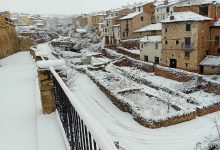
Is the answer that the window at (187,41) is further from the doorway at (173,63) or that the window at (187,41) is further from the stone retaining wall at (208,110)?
the stone retaining wall at (208,110)

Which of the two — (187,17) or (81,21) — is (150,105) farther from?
(81,21)

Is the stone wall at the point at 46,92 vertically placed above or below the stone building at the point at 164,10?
below

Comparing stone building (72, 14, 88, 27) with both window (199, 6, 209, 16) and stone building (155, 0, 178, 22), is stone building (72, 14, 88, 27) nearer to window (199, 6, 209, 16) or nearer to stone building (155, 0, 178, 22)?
stone building (155, 0, 178, 22)

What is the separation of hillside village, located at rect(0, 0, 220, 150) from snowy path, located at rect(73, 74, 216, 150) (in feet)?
0.18

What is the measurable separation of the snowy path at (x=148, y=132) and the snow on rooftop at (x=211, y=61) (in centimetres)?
1222

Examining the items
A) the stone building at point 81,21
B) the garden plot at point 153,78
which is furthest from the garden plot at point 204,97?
the stone building at point 81,21

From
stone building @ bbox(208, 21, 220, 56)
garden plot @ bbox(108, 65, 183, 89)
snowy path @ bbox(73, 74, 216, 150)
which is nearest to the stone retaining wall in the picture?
snowy path @ bbox(73, 74, 216, 150)

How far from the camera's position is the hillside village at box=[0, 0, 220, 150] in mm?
5045

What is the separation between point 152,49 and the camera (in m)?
36.3

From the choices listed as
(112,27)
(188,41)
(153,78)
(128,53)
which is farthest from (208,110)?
(112,27)

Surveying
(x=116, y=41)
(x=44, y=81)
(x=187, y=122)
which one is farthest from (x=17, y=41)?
(x=44, y=81)

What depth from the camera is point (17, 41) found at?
3947 cm

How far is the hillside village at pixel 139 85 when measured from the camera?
504 cm

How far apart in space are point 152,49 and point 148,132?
2248cm
